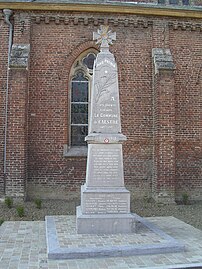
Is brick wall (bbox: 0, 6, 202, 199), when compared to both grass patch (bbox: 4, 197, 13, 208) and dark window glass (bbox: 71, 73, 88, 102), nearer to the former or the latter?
dark window glass (bbox: 71, 73, 88, 102)

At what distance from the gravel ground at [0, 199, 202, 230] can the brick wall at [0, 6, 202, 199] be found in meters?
0.62

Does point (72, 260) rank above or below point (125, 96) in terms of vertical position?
below

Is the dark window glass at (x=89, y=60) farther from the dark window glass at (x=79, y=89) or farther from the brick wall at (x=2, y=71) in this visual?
the brick wall at (x=2, y=71)

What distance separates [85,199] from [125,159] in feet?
17.4

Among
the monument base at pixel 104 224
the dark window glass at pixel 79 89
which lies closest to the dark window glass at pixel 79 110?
the dark window glass at pixel 79 89

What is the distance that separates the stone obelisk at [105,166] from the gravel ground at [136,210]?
2.46 m

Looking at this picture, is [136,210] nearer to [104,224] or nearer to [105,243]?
[104,224]

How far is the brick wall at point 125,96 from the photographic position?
11.4 m

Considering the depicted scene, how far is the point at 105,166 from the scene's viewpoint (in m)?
6.83

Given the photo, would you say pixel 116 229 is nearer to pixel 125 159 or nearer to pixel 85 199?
pixel 85 199

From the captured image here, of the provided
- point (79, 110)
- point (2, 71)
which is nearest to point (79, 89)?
point (79, 110)

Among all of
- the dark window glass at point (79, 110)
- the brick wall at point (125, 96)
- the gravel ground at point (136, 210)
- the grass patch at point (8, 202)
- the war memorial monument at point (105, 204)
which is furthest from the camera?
the dark window glass at point (79, 110)

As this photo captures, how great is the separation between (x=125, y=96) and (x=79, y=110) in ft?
6.03

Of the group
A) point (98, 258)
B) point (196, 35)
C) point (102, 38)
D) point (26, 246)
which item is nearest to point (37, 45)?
point (102, 38)
